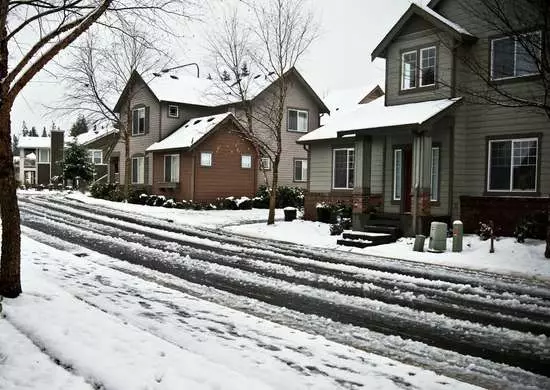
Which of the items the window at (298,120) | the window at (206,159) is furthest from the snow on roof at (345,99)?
the window at (206,159)

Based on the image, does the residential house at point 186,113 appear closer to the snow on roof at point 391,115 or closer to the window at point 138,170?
the window at point 138,170

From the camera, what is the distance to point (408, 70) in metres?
19.3

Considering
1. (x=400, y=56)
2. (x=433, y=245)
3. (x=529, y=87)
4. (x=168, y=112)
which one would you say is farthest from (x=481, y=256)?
(x=168, y=112)

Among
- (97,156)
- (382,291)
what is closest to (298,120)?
(382,291)

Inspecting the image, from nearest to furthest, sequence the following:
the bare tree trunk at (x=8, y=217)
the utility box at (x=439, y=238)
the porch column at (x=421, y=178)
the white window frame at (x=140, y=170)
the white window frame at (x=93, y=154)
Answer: the bare tree trunk at (x=8, y=217) → the utility box at (x=439, y=238) → the porch column at (x=421, y=178) → the white window frame at (x=140, y=170) → the white window frame at (x=93, y=154)

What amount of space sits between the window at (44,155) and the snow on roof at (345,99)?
149 feet

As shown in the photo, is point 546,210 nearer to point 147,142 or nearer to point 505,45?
point 505,45

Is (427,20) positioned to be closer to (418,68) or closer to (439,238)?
(418,68)

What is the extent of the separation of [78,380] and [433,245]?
1239 cm

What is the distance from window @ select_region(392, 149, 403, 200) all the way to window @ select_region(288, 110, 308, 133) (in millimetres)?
14980

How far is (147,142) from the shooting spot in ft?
112

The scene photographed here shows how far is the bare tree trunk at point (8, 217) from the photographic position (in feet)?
23.1

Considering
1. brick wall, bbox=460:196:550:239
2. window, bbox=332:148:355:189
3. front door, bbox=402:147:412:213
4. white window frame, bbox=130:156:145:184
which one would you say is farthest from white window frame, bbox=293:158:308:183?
brick wall, bbox=460:196:550:239

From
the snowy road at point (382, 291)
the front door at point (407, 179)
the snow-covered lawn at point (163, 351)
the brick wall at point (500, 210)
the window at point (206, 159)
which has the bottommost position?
the snowy road at point (382, 291)
